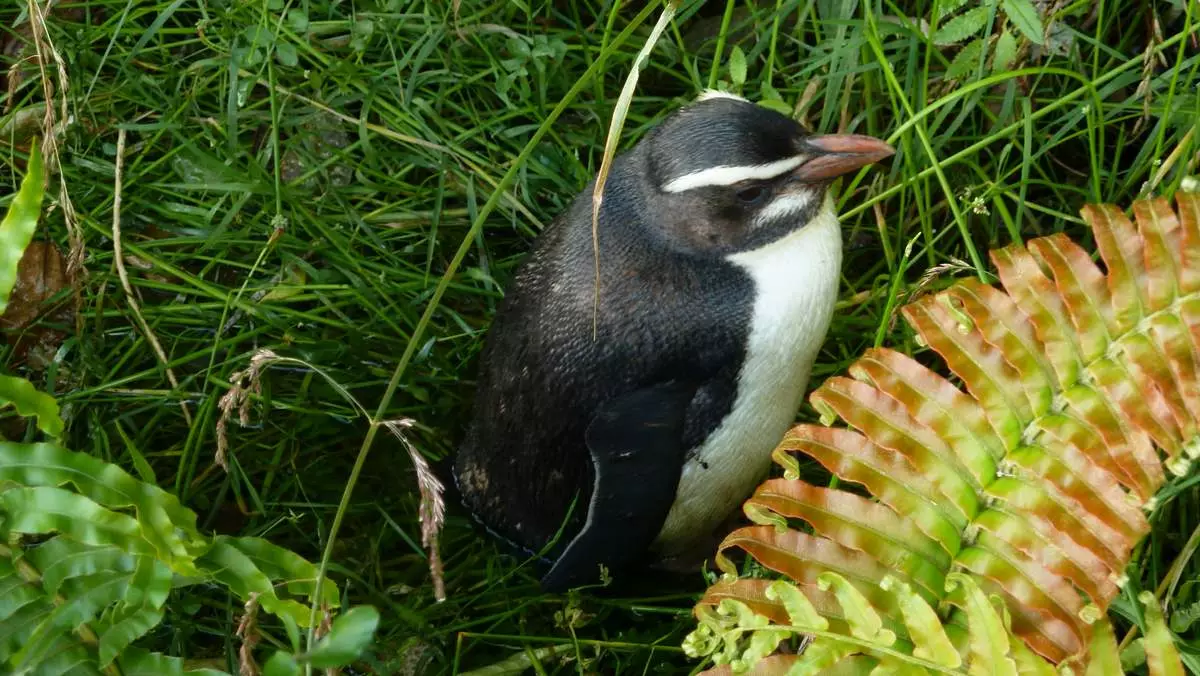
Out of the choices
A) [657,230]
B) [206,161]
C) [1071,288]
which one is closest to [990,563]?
[1071,288]

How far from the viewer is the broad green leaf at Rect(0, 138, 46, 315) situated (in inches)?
69.9

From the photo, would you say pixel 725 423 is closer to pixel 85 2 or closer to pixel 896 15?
pixel 896 15

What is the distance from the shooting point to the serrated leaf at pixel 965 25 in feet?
7.69

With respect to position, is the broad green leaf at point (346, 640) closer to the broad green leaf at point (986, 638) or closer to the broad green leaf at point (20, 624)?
the broad green leaf at point (20, 624)

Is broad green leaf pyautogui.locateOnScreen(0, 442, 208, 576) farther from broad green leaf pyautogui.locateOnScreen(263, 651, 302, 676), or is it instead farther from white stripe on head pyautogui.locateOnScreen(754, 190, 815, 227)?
white stripe on head pyautogui.locateOnScreen(754, 190, 815, 227)

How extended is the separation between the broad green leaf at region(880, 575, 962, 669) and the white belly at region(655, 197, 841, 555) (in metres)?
0.71

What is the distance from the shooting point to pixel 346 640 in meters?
1.36

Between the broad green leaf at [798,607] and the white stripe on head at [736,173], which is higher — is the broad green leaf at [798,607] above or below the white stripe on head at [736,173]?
below

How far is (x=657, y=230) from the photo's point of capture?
2.26 metres

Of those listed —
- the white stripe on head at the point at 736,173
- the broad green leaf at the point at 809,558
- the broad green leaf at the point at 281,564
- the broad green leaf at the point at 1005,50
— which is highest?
the broad green leaf at the point at 1005,50

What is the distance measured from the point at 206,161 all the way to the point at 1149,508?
83.9 inches

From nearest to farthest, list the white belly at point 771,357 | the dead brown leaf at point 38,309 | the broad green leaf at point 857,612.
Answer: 1. the broad green leaf at point 857,612
2. the white belly at point 771,357
3. the dead brown leaf at point 38,309

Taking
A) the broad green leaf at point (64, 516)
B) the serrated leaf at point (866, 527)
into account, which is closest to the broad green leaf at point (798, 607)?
the serrated leaf at point (866, 527)

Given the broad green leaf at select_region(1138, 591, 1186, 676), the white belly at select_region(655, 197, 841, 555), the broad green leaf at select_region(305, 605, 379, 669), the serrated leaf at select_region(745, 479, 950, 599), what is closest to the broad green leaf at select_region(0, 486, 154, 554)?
the broad green leaf at select_region(305, 605, 379, 669)
